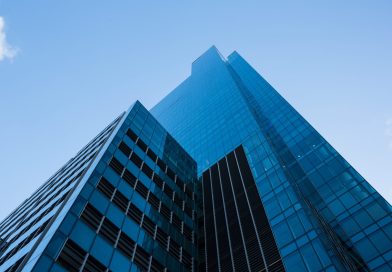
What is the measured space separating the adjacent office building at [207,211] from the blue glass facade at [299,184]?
0.13m

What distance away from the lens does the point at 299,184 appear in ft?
134

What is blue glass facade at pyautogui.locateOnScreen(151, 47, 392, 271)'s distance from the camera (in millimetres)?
27422

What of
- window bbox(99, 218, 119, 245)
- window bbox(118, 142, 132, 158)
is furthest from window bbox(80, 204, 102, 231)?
window bbox(118, 142, 132, 158)

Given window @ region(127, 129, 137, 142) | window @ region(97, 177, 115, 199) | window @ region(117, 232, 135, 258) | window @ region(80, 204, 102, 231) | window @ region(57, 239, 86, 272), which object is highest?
window @ region(127, 129, 137, 142)

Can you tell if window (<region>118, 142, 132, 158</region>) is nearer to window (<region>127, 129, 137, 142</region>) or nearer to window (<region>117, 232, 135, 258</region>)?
window (<region>127, 129, 137, 142</region>)

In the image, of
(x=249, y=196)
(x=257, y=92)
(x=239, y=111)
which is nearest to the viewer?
(x=249, y=196)

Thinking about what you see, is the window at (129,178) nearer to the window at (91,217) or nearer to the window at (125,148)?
the window at (125,148)

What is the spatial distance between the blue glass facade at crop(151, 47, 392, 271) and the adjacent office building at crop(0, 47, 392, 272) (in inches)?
5.0

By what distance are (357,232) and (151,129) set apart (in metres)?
28.0

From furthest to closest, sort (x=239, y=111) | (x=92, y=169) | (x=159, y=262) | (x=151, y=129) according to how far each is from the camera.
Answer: (x=239, y=111) < (x=151, y=129) < (x=92, y=169) < (x=159, y=262)

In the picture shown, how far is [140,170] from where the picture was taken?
37.8 meters

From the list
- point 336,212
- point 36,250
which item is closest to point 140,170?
point 36,250

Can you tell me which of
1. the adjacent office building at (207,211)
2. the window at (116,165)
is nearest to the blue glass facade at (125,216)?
the window at (116,165)

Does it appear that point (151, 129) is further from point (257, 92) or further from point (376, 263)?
point (257, 92)
